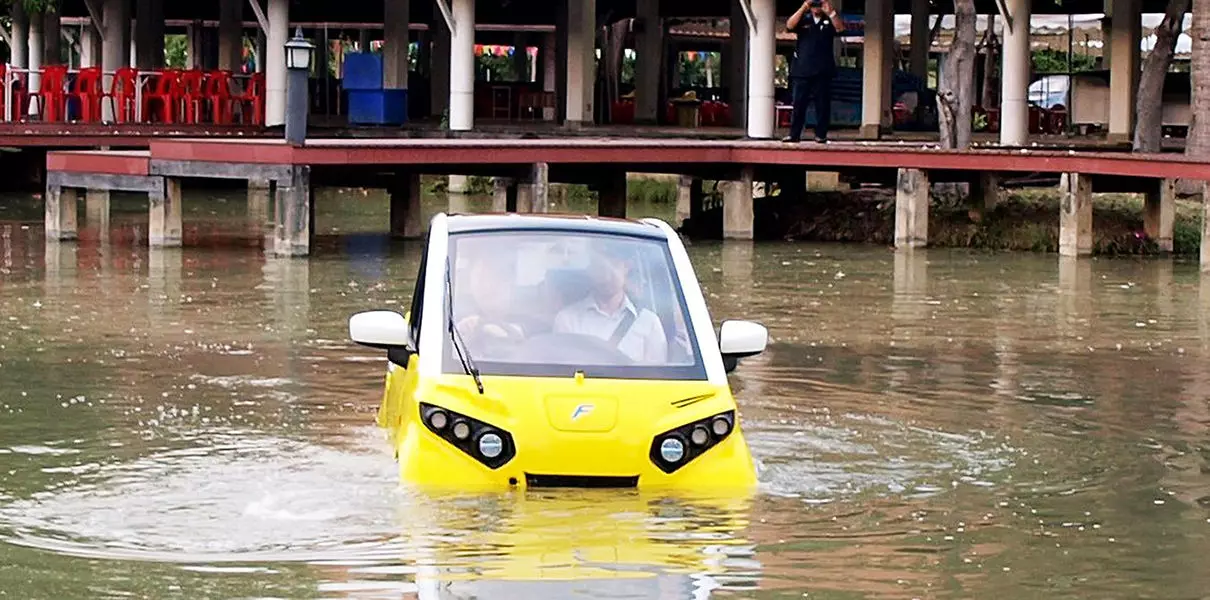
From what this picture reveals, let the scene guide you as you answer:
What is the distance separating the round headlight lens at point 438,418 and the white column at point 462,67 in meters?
25.2

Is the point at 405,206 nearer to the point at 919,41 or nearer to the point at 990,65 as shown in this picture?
the point at 919,41

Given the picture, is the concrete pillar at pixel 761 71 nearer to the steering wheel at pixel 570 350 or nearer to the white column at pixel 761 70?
the white column at pixel 761 70

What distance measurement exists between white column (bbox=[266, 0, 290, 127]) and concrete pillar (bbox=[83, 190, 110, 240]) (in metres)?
3.13

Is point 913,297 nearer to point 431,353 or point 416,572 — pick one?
point 431,353

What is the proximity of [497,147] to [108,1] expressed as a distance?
15.4 meters

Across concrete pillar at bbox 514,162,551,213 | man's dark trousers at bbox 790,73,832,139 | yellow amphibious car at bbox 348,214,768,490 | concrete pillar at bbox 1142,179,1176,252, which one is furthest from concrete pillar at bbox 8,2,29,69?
yellow amphibious car at bbox 348,214,768,490

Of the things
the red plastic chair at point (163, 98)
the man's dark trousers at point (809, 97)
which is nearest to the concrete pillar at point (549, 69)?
the red plastic chair at point (163, 98)

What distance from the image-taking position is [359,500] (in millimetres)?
9969

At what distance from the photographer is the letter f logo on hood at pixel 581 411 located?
Answer: 31.3 ft

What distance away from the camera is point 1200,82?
93.1 feet

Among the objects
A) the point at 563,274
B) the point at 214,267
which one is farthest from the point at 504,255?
the point at 214,267

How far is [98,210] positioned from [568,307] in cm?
2303

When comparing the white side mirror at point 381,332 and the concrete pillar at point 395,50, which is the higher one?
the concrete pillar at point 395,50

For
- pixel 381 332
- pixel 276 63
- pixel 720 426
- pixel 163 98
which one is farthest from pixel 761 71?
pixel 720 426
